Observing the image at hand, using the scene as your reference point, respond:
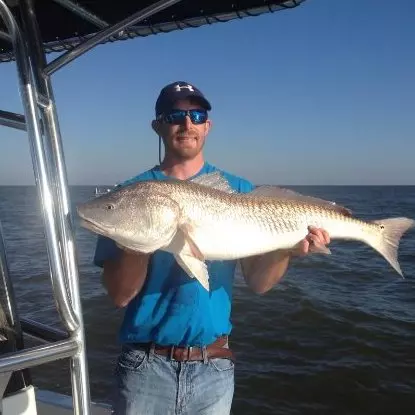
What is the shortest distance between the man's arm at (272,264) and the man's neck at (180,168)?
2.86ft

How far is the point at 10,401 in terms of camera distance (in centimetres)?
250

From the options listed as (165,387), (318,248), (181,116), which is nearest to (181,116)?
(181,116)

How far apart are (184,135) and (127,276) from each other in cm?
111

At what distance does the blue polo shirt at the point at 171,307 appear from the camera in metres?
3.03

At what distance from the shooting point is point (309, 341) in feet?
30.8

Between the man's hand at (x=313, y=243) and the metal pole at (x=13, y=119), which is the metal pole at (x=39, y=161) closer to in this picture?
the metal pole at (x=13, y=119)

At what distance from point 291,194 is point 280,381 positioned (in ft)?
16.5

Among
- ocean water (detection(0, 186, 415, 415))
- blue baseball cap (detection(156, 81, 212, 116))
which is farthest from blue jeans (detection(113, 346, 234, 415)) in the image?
ocean water (detection(0, 186, 415, 415))

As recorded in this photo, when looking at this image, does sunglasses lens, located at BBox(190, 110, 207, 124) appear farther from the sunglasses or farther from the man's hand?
the man's hand

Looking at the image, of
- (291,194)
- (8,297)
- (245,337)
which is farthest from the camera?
(245,337)

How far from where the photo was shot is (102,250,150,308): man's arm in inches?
Answer: 118

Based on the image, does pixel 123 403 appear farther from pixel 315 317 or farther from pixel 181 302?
pixel 315 317

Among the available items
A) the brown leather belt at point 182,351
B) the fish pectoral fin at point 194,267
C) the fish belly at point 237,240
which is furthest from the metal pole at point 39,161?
the fish belly at point 237,240

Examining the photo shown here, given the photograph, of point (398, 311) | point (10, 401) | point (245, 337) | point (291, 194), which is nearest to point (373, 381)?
point (245, 337)
